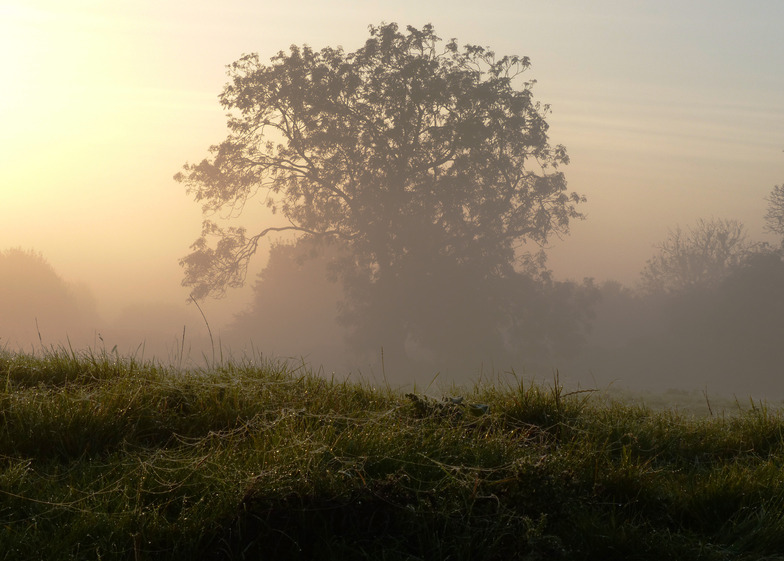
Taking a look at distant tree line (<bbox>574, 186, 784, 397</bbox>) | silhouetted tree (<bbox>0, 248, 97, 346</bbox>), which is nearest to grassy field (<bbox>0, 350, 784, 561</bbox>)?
distant tree line (<bbox>574, 186, 784, 397</bbox>)

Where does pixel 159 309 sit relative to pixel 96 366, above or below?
below

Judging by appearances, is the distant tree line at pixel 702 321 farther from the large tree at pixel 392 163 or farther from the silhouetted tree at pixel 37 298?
the silhouetted tree at pixel 37 298

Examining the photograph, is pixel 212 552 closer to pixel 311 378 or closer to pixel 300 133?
pixel 311 378

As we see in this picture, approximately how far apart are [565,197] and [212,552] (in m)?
34.7

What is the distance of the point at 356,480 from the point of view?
3771 millimetres

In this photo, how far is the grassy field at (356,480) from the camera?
3490mm

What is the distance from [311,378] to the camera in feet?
20.3

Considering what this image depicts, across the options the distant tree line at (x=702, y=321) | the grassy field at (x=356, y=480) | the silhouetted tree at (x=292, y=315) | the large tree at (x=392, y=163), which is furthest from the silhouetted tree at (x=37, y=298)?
the grassy field at (x=356, y=480)

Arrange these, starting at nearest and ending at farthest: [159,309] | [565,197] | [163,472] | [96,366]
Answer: [163,472]
[96,366]
[565,197]
[159,309]

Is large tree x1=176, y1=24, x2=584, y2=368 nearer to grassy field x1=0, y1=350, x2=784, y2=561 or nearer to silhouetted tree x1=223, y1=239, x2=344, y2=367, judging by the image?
silhouetted tree x1=223, y1=239, x2=344, y2=367

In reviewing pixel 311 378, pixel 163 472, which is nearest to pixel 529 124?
pixel 311 378

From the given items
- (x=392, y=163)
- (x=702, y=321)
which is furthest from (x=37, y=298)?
(x=702, y=321)

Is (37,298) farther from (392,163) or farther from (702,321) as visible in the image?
(702,321)

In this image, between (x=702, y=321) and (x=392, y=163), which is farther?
(x=702, y=321)
